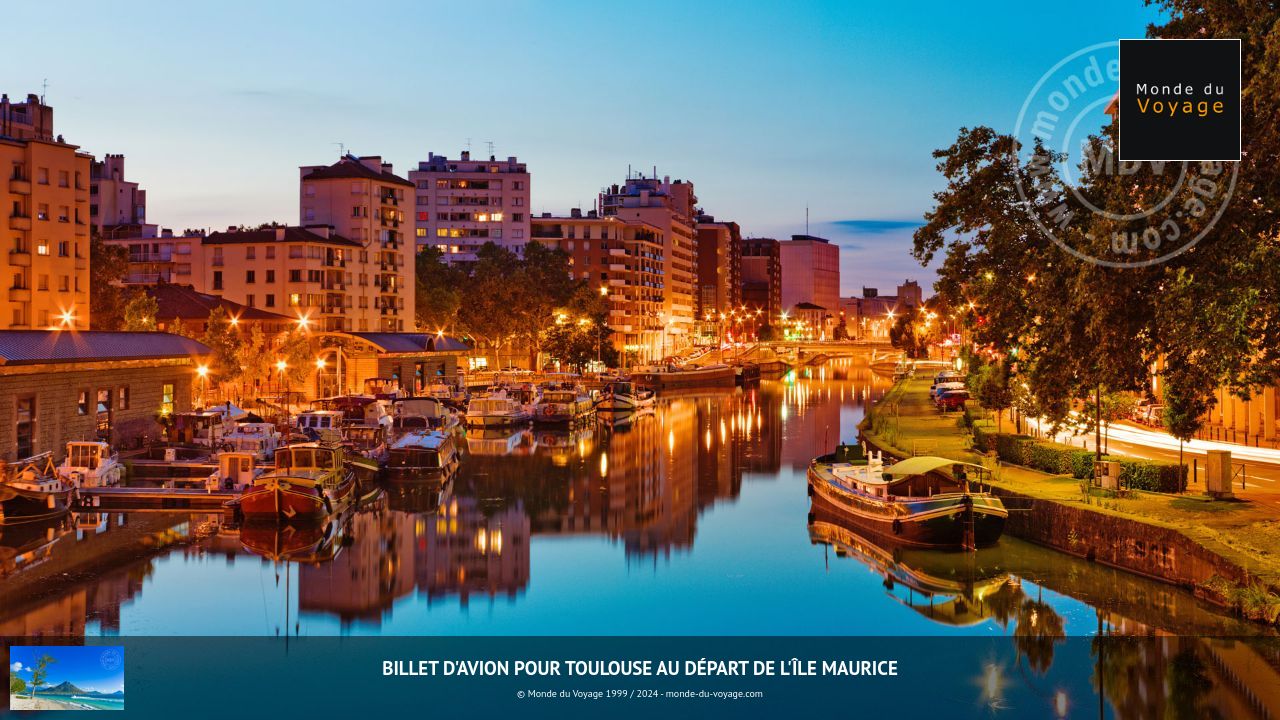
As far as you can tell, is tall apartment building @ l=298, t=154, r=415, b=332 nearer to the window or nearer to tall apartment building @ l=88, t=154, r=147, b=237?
tall apartment building @ l=88, t=154, r=147, b=237

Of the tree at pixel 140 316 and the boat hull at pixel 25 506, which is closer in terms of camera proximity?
the boat hull at pixel 25 506

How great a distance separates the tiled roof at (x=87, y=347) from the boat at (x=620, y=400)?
42750 millimetres

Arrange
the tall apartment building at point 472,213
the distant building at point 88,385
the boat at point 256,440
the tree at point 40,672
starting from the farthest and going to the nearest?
the tall apartment building at point 472,213 < the boat at point 256,440 < the distant building at point 88,385 < the tree at point 40,672

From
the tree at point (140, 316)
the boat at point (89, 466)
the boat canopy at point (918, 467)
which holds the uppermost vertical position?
the tree at point (140, 316)

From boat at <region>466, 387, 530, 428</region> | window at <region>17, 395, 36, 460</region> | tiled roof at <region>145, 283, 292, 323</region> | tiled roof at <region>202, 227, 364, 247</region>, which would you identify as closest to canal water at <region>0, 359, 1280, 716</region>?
window at <region>17, 395, 36, 460</region>

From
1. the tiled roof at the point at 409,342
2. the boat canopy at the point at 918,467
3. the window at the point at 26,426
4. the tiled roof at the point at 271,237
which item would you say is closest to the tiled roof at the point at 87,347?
the window at the point at 26,426

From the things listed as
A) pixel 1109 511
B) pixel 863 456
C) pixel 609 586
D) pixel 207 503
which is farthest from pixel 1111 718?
pixel 207 503

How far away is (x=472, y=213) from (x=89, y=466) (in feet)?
449

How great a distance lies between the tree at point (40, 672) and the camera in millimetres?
23328

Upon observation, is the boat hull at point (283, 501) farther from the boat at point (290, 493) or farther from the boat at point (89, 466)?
the boat at point (89, 466)

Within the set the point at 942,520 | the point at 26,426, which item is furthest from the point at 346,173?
the point at 942,520

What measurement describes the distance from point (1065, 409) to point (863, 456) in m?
9.90

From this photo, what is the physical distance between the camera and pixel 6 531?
39.9 metres

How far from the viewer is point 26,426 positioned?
157ft
